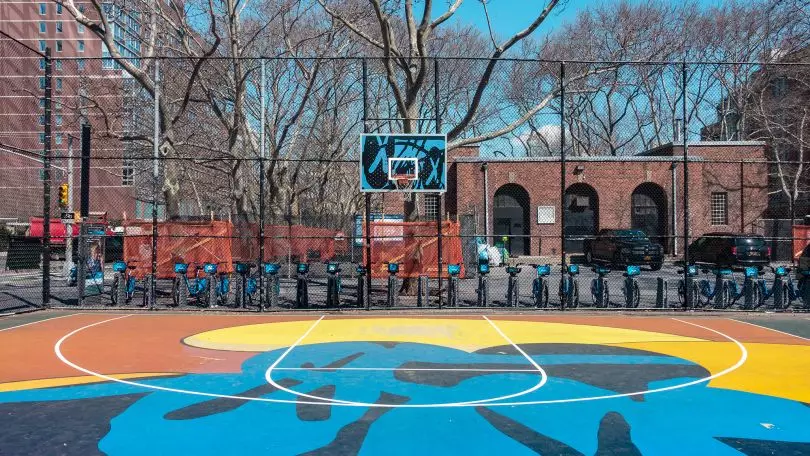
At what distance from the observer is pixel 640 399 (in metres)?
6.90

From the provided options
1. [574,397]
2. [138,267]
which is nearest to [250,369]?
[574,397]

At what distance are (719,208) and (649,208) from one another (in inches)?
225

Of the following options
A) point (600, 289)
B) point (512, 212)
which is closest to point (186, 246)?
point (600, 289)

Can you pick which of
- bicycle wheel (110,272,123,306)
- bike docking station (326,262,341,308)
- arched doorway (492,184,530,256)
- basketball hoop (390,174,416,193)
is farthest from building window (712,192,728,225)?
bicycle wheel (110,272,123,306)

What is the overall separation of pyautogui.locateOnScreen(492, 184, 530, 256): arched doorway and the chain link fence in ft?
0.44

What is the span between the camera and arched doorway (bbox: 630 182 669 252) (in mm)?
31003

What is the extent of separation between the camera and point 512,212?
115ft

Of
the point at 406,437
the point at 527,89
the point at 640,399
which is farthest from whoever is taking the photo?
the point at 527,89

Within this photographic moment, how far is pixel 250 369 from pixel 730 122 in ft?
131

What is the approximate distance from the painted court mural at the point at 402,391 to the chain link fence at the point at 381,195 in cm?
384

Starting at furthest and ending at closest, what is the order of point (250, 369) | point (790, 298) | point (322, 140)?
point (322, 140)
point (790, 298)
point (250, 369)

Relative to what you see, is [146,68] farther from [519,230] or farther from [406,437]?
[519,230]

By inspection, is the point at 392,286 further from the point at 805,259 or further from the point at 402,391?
the point at 805,259

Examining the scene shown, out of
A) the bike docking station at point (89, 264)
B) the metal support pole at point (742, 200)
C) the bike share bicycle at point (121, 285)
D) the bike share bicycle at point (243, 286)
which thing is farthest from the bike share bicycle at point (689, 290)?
the bike docking station at point (89, 264)
